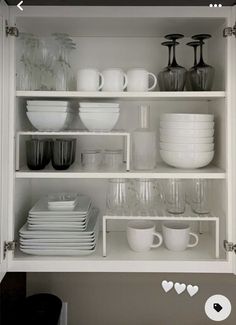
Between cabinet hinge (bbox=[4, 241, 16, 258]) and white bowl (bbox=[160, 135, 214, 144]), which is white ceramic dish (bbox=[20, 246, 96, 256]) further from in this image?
white bowl (bbox=[160, 135, 214, 144])

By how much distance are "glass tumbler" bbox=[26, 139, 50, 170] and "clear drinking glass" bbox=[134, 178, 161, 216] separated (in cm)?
35

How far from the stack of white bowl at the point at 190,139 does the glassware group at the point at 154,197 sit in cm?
12

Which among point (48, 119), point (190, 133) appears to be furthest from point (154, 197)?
point (48, 119)

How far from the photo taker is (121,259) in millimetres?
1172

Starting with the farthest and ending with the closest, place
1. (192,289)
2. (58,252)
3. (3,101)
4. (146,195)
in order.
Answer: (192,289), (146,195), (58,252), (3,101)

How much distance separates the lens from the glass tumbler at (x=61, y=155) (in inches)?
48.4

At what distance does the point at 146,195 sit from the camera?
1.28 metres

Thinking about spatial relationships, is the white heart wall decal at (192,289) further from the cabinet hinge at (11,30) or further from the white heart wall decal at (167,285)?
the cabinet hinge at (11,30)

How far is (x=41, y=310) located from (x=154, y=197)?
617 millimetres

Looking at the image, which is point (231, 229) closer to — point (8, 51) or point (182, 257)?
point (182, 257)

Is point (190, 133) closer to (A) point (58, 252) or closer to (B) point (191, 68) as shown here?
(B) point (191, 68)

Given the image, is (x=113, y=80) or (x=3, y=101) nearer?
(x=3, y=101)

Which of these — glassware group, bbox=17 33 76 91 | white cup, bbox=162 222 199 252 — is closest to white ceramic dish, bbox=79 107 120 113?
glassware group, bbox=17 33 76 91

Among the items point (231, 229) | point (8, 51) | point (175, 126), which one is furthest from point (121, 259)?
point (8, 51)
